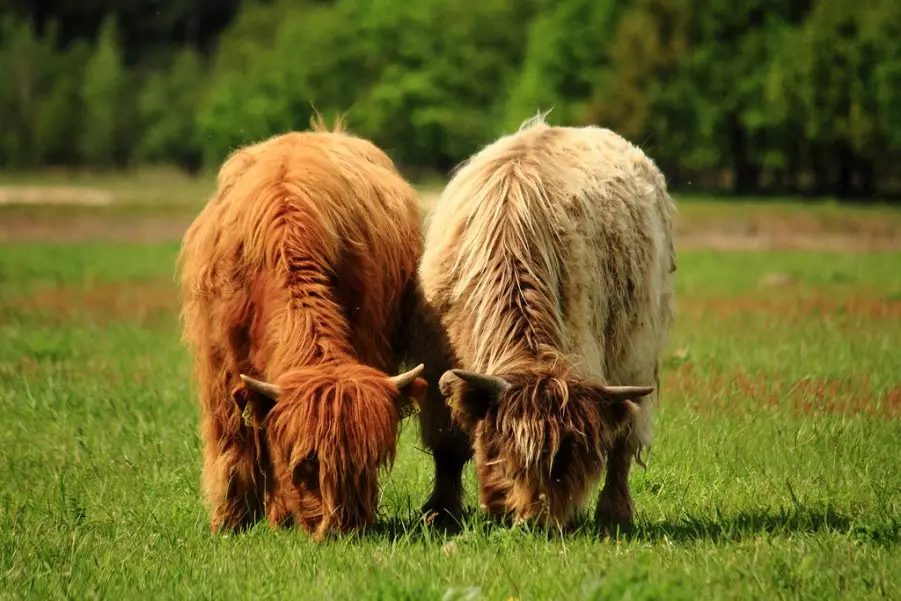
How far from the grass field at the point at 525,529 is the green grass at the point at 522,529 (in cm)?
2

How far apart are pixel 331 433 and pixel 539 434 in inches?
39.9

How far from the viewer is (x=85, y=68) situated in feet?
317

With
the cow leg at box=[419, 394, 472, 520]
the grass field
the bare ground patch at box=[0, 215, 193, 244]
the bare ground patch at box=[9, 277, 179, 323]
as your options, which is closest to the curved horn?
the grass field

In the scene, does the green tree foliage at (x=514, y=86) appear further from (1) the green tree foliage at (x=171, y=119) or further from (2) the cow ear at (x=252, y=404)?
(2) the cow ear at (x=252, y=404)

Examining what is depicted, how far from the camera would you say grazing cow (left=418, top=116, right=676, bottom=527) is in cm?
596

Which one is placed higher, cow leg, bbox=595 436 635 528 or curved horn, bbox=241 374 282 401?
curved horn, bbox=241 374 282 401

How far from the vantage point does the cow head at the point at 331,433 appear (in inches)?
228

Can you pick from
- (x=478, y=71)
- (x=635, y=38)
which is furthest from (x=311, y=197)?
(x=478, y=71)

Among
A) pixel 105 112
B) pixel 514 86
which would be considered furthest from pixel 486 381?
pixel 105 112

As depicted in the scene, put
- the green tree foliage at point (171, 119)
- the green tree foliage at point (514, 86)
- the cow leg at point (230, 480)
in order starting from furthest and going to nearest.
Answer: the green tree foliage at point (171, 119) → the green tree foliage at point (514, 86) → the cow leg at point (230, 480)

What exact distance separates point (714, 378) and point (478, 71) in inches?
2203

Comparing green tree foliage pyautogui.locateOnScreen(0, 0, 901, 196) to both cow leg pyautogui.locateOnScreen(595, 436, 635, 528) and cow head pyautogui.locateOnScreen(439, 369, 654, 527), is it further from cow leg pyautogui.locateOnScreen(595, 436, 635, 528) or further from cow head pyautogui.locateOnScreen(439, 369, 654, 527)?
cow head pyautogui.locateOnScreen(439, 369, 654, 527)

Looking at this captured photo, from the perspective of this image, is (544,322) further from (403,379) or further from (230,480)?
(230,480)

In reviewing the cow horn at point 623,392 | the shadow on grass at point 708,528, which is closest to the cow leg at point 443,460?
the shadow on grass at point 708,528
